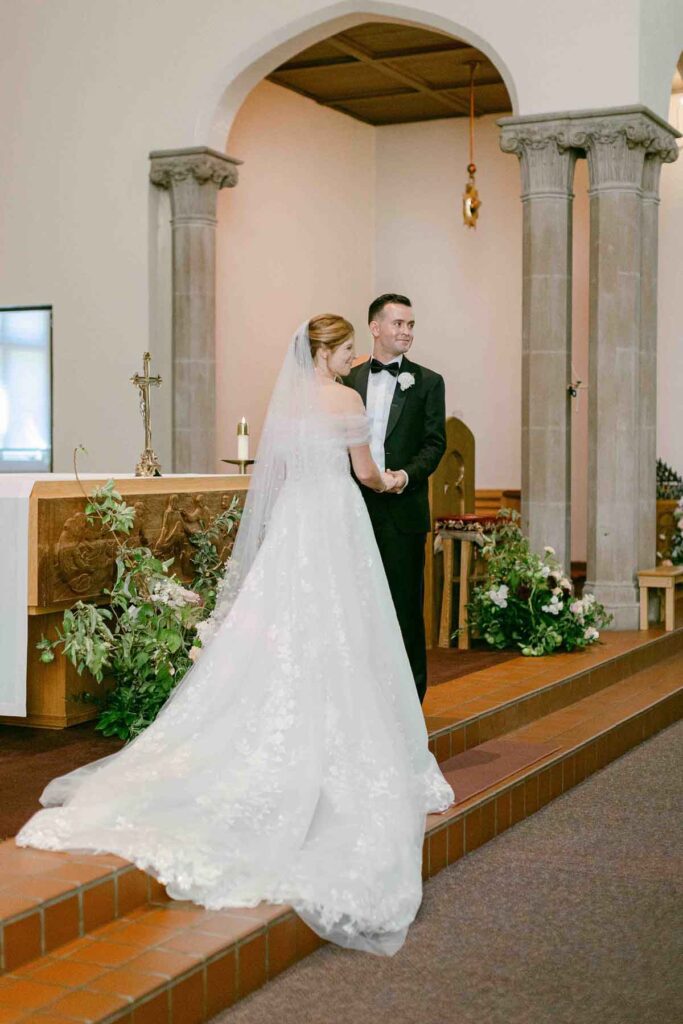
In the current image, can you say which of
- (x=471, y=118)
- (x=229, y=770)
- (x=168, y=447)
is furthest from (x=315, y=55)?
(x=229, y=770)

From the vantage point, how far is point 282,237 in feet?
38.3

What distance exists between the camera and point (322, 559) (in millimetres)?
4348

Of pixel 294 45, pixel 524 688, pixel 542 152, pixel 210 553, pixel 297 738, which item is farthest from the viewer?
pixel 294 45

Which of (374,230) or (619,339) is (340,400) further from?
(374,230)

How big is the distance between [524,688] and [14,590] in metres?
2.62

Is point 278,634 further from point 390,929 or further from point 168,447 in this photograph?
point 168,447

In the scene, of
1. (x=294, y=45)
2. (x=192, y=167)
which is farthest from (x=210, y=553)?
(x=294, y=45)

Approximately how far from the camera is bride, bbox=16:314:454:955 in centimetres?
364

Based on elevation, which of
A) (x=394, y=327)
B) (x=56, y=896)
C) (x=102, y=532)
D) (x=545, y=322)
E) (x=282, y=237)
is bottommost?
(x=56, y=896)

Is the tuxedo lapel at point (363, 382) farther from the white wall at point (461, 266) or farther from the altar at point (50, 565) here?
the white wall at point (461, 266)

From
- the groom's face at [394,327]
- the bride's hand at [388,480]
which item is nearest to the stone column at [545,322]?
the groom's face at [394,327]

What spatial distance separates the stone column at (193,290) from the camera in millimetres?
9508

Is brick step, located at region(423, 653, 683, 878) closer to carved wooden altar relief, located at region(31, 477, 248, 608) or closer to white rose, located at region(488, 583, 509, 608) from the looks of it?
white rose, located at region(488, 583, 509, 608)

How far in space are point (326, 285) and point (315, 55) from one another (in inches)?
89.1
